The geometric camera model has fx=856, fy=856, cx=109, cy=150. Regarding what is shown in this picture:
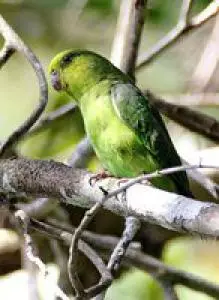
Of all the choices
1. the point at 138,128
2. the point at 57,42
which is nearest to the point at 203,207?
the point at 138,128

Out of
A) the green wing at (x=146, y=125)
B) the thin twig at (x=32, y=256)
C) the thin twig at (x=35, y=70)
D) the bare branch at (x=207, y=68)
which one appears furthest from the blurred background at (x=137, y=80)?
the thin twig at (x=32, y=256)

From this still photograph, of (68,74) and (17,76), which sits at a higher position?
(68,74)

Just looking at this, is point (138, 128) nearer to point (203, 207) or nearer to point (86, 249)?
point (86, 249)

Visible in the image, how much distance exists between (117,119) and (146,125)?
0.07 meters

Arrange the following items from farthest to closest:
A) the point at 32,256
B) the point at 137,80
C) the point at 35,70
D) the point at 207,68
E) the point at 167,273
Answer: the point at 137,80, the point at 207,68, the point at 167,273, the point at 35,70, the point at 32,256

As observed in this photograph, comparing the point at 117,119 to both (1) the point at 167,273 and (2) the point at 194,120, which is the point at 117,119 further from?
(1) the point at 167,273

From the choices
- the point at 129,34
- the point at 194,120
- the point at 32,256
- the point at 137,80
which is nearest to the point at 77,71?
the point at 129,34

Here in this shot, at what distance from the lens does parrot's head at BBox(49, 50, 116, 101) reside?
2.02m

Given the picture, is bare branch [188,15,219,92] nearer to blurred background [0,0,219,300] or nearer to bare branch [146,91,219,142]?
blurred background [0,0,219,300]

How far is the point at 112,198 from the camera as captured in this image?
57.9 inches

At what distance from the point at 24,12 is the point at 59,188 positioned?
1714 mm

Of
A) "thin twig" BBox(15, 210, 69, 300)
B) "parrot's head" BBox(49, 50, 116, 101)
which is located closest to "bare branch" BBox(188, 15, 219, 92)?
"parrot's head" BBox(49, 50, 116, 101)

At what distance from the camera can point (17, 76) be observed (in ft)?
11.0

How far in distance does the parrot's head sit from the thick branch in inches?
12.4
